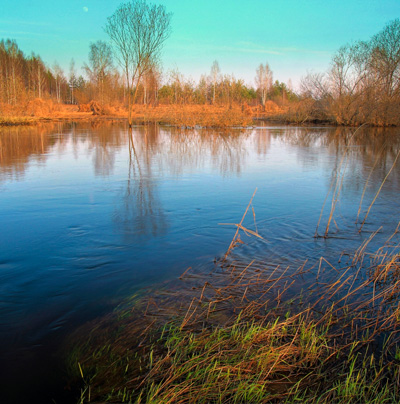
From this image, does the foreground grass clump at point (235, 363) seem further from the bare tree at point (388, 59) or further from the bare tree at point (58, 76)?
the bare tree at point (58, 76)

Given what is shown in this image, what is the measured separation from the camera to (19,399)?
80.4 inches

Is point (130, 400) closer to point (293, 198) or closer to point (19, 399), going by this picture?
point (19, 399)

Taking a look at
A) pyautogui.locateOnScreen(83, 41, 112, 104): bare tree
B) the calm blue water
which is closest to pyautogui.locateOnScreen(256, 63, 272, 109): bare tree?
pyautogui.locateOnScreen(83, 41, 112, 104): bare tree

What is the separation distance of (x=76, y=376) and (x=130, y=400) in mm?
443

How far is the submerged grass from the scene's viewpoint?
2.02 m

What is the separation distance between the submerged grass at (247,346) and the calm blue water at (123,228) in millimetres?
318

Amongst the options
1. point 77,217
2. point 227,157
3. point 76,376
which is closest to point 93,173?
point 77,217

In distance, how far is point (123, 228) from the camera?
15.6 feet

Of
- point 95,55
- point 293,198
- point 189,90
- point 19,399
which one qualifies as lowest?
point 19,399

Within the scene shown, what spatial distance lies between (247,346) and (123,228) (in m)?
2.86

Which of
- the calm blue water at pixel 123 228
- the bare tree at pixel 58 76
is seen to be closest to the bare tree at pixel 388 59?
the calm blue water at pixel 123 228

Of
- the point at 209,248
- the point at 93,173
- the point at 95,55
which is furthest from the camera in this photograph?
the point at 95,55

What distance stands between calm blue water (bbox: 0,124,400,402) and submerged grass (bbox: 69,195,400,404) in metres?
0.32

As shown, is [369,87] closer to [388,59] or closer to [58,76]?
[388,59]
